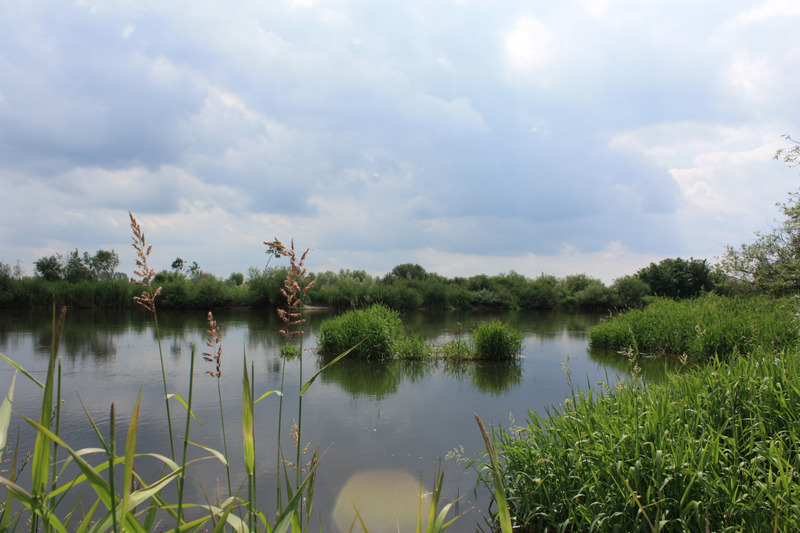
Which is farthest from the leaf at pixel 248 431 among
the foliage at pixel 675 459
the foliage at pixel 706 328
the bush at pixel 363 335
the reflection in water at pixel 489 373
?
the bush at pixel 363 335

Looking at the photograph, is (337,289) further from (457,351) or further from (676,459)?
(676,459)

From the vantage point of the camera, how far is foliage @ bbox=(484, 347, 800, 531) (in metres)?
2.53

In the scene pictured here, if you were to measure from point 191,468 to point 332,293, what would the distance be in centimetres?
2866

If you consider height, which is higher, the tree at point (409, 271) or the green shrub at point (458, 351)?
the tree at point (409, 271)

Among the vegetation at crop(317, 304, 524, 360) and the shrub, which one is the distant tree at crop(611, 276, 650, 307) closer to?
the vegetation at crop(317, 304, 524, 360)

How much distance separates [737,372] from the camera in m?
3.75

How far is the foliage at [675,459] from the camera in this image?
253cm

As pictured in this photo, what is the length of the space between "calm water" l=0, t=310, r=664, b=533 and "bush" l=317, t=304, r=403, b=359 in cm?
45

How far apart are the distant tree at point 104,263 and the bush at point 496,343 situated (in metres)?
30.3

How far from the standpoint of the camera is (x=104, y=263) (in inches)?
1464

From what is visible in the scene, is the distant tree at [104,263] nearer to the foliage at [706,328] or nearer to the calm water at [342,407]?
the calm water at [342,407]

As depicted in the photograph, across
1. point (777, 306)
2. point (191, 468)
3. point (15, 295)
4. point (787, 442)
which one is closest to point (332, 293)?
point (15, 295)

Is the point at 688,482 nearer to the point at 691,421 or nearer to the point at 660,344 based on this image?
the point at 691,421

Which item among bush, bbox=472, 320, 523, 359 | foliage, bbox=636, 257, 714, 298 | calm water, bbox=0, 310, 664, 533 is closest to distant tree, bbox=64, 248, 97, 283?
calm water, bbox=0, 310, 664, 533
